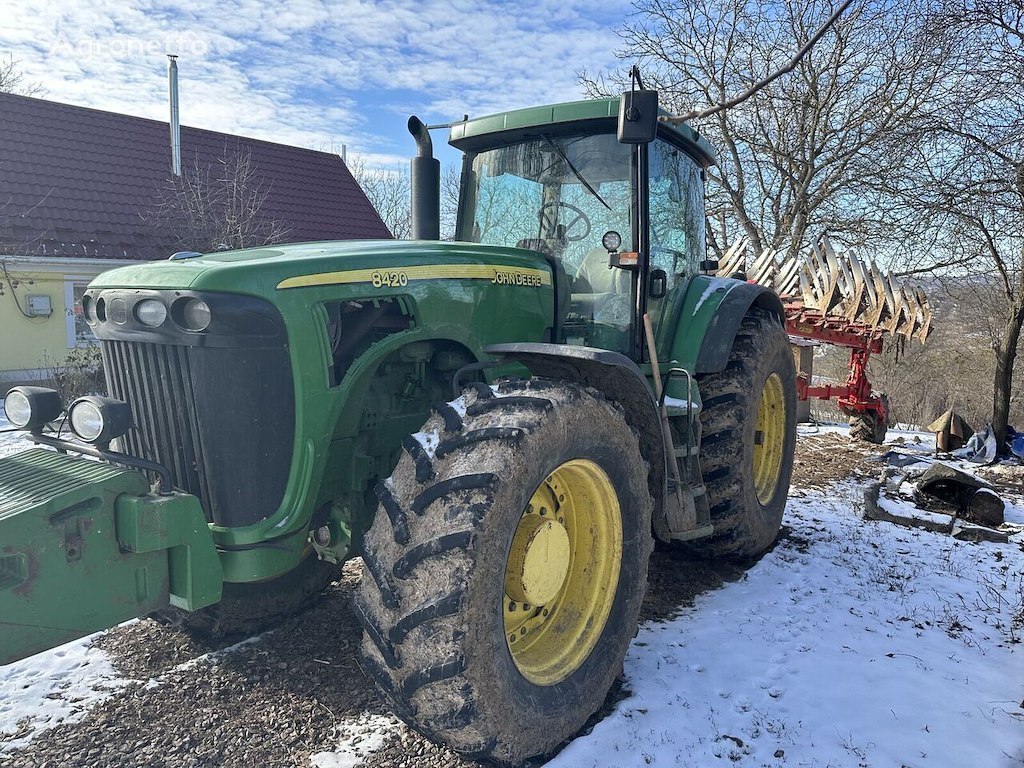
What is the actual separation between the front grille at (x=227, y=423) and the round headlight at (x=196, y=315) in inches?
3.1

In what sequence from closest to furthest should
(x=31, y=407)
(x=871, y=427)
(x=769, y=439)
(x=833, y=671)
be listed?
(x=31, y=407) → (x=833, y=671) → (x=769, y=439) → (x=871, y=427)

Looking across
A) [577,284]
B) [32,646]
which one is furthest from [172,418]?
[577,284]

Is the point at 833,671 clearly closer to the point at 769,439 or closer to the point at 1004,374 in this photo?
the point at 769,439

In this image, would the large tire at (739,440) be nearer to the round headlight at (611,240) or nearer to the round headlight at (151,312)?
the round headlight at (611,240)

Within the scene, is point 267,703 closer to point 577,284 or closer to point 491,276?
point 491,276

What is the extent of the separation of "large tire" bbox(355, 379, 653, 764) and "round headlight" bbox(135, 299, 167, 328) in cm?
99

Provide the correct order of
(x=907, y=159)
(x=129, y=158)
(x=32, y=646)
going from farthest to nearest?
1. (x=129, y=158)
2. (x=907, y=159)
3. (x=32, y=646)

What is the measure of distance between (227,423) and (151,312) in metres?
0.48

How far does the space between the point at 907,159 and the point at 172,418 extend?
11.4 meters

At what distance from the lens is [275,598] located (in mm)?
3428

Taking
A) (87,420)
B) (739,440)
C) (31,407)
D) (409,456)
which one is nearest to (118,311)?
(87,420)

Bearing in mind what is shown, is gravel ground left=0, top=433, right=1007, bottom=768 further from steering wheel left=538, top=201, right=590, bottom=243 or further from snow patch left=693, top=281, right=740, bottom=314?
steering wheel left=538, top=201, right=590, bottom=243

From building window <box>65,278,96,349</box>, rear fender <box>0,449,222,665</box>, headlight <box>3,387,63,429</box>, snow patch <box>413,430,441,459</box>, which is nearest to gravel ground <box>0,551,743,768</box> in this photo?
rear fender <box>0,449,222,665</box>

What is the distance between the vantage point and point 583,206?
151 inches
